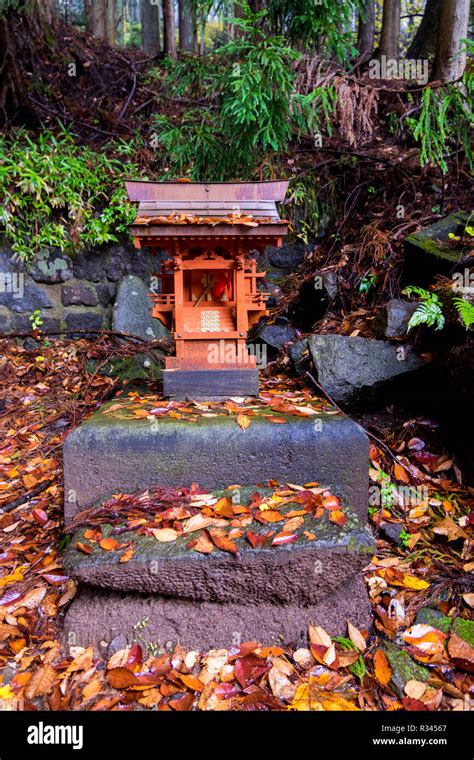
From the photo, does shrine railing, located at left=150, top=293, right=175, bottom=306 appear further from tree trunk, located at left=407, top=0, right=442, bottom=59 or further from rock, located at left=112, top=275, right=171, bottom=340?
tree trunk, located at left=407, top=0, right=442, bottom=59

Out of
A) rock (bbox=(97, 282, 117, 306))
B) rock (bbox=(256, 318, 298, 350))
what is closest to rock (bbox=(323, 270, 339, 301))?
rock (bbox=(256, 318, 298, 350))

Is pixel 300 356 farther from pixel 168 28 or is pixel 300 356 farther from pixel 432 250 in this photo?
pixel 168 28

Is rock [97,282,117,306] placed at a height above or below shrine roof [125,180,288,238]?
below

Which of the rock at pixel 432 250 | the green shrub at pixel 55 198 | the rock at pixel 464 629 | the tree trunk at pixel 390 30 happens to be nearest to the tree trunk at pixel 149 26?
the tree trunk at pixel 390 30

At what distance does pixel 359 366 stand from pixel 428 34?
7.86 metres

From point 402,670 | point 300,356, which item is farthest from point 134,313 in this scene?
point 402,670

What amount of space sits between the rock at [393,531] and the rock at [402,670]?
0.92 m

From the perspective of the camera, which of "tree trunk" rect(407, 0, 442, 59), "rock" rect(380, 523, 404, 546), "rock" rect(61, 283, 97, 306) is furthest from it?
"tree trunk" rect(407, 0, 442, 59)

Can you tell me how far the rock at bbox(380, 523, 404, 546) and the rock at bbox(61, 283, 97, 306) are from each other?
4.91m

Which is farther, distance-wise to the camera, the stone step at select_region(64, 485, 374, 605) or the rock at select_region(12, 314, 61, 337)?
the rock at select_region(12, 314, 61, 337)

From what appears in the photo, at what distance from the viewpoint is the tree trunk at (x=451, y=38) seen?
5.95 metres

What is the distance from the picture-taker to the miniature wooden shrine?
12.4ft

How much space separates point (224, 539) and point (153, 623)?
72 cm

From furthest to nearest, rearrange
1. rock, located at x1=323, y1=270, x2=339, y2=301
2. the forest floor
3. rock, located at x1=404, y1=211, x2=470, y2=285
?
1. rock, located at x1=323, y1=270, x2=339, y2=301
2. rock, located at x1=404, y1=211, x2=470, y2=285
3. the forest floor
